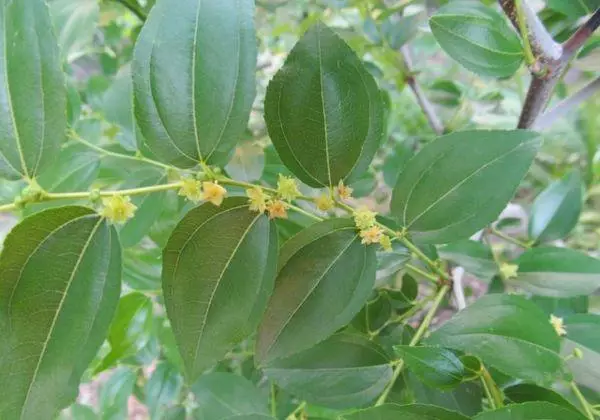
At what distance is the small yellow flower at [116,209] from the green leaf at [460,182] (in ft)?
0.54

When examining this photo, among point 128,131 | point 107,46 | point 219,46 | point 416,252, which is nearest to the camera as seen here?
point 219,46

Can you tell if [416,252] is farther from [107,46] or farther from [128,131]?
[107,46]

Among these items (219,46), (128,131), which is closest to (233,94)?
(219,46)

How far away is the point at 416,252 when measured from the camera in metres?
0.38

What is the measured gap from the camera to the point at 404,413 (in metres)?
0.29

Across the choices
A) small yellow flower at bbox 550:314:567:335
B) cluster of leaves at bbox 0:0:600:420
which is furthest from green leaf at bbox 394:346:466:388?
small yellow flower at bbox 550:314:567:335

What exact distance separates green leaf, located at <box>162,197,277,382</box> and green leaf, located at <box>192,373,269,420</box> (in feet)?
0.50

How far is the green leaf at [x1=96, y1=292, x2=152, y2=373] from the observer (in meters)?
0.49

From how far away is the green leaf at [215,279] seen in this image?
0.30m

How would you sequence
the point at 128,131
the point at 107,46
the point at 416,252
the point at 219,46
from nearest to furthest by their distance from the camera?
the point at 219,46, the point at 416,252, the point at 128,131, the point at 107,46

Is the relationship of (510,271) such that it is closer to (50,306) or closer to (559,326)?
(559,326)

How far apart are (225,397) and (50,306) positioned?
0.20m

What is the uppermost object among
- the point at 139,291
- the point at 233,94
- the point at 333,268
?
the point at 233,94

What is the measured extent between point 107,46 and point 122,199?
794mm
